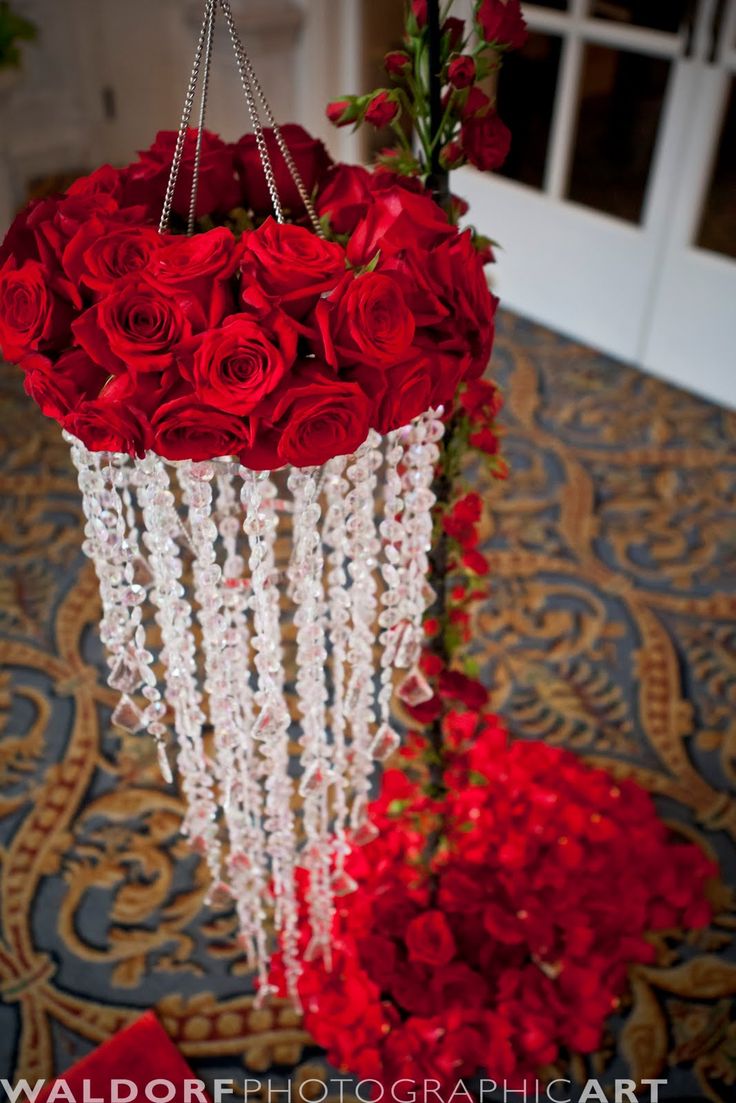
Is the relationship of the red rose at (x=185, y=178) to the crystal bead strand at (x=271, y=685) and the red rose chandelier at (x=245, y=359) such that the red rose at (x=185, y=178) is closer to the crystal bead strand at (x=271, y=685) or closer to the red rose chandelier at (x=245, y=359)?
the red rose chandelier at (x=245, y=359)

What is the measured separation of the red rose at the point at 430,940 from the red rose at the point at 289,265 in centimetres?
117

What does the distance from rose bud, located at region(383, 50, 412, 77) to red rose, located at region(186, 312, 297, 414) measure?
449 millimetres

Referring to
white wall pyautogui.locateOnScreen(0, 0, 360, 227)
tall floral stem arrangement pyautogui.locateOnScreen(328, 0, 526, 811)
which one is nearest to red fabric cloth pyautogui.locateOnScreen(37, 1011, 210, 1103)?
tall floral stem arrangement pyautogui.locateOnScreen(328, 0, 526, 811)

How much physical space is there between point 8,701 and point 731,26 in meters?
2.70

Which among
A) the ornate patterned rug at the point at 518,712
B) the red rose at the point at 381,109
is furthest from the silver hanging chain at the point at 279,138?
the ornate patterned rug at the point at 518,712

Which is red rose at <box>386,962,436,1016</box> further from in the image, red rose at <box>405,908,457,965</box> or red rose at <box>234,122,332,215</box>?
red rose at <box>234,122,332,215</box>

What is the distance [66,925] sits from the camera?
178cm

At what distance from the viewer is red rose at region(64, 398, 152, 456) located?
33.5 inches

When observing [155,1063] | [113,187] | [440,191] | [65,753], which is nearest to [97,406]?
[113,187]

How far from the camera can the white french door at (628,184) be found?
9.74 ft

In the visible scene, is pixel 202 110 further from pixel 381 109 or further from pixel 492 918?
pixel 492 918

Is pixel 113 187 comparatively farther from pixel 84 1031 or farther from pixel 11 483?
pixel 11 483

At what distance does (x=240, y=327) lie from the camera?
828mm

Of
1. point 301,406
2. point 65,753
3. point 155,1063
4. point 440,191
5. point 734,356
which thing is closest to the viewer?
point 301,406
